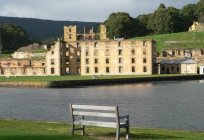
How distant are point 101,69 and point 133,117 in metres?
88.4

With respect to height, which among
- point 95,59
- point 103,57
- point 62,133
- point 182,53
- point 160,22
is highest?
point 160,22

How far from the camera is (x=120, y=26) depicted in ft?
563

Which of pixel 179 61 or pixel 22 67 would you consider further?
pixel 22 67

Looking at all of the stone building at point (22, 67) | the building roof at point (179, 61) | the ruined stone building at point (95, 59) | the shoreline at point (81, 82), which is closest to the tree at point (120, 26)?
the ruined stone building at point (95, 59)

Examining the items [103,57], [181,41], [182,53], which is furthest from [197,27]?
[103,57]

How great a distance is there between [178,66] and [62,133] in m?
104

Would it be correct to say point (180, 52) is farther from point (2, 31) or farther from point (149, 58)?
point (2, 31)

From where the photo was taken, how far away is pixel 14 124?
22.9m

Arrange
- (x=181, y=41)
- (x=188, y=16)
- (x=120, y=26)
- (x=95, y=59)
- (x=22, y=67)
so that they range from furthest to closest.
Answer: (x=188, y=16), (x=120, y=26), (x=181, y=41), (x=22, y=67), (x=95, y=59)

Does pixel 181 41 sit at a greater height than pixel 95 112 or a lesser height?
greater

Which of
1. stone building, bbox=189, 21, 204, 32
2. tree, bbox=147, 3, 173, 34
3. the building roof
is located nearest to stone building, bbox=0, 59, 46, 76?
the building roof

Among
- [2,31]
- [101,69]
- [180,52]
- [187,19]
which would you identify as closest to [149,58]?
[101,69]

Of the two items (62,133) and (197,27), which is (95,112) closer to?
(62,133)

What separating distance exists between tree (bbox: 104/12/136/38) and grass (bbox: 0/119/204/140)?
147894 mm
